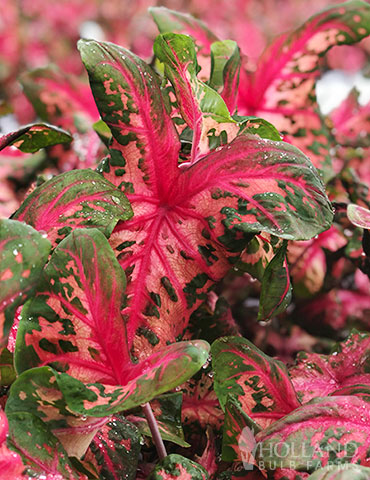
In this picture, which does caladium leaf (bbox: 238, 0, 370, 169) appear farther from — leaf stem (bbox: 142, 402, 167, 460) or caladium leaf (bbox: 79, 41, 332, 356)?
leaf stem (bbox: 142, 402, 167, 460)

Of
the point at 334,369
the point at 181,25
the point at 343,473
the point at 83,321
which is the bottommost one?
the point at 334,369

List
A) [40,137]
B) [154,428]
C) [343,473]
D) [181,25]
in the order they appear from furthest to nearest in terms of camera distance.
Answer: [181,25] < [40,137] < [154,428] < [343,473]

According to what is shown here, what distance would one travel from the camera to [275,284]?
56 centimetres

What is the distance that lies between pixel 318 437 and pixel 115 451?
0.18 m

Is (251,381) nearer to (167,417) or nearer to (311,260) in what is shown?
(167,417)

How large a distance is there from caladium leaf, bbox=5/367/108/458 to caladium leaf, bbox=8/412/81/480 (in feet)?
0.04

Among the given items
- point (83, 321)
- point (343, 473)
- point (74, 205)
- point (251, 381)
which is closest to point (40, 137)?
point (74, 205)

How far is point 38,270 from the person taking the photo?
1.33 feet

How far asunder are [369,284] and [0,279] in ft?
2.76

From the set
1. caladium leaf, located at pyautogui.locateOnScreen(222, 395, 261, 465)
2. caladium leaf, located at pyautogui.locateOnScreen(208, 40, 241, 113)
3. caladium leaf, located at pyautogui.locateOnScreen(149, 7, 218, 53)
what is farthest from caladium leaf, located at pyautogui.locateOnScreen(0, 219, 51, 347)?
caladium leaf, located at pyautogui.locateOnScreen(149, 7, 218, 53)

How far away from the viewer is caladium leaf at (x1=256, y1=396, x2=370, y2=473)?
1.53 feet

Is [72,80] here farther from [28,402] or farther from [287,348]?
[28,402]

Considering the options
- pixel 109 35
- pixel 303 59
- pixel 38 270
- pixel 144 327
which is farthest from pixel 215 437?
pixel 109 35

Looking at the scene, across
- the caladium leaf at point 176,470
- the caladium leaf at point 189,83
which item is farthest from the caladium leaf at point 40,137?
the caladium leaf at point 176,470
